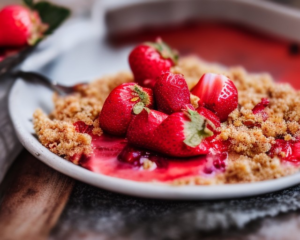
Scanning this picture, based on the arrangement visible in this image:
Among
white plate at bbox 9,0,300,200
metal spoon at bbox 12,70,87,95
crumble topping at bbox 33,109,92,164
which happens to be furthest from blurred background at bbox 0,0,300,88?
crumble topping at bbox 33,109,92,164

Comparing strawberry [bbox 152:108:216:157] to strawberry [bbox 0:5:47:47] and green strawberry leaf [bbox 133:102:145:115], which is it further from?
strawberry [bbox 0:5:47:47]

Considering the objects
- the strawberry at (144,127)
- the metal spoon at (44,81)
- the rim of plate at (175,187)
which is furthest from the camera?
the metal spoon at (44,81)

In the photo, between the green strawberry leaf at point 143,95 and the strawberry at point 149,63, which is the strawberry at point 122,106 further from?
the strawberry at point 149,63

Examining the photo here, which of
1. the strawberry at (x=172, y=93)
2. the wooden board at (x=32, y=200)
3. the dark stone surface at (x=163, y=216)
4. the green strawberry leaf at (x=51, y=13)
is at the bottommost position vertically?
the wooden board at (x=32, y=200)

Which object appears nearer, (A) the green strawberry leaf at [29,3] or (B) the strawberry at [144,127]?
(B) the strawberry at [144,127]

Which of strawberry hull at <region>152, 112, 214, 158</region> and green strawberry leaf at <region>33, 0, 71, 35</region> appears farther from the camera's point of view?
green strawberry leaf at <region>33, 0, 71, 35</region>

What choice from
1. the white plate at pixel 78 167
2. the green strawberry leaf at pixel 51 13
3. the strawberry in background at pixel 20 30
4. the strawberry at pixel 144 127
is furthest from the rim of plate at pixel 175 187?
the green strawberry leaf at pixel 51 13

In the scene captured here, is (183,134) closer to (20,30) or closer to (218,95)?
(218,95)

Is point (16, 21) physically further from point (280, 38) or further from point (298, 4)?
point (298, 4)
